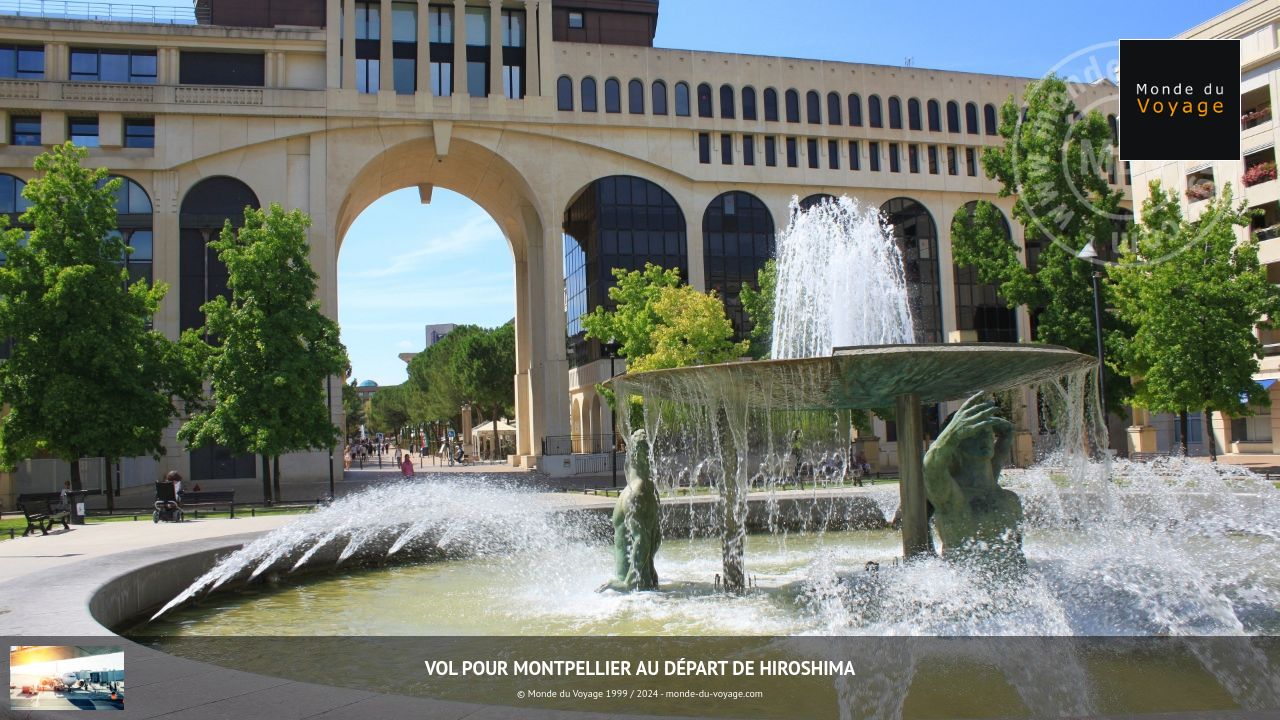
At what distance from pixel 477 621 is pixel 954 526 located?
16.5 feet

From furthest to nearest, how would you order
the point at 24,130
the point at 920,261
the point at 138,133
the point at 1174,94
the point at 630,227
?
the point at 920,261
the point at 630,227
the point at 138,133
the point at 24,130
the point at 1174,94

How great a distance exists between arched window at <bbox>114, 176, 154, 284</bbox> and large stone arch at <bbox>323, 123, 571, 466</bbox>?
7.27 metres

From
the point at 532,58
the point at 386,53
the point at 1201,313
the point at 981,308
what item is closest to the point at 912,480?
the point at 1201,313

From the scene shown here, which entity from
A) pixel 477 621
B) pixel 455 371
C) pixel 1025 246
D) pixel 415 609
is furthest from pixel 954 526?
pixel 455 371

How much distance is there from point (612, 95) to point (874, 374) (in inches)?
1518

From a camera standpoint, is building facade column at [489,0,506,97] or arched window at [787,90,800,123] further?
arched window at [787,90,800,123]

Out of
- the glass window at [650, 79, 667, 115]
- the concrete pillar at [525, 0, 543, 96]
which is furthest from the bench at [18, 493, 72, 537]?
the glass window at [650, 79, 667, 115]

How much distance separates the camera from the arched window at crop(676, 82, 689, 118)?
152 feet

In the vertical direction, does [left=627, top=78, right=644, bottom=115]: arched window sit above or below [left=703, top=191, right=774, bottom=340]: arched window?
above

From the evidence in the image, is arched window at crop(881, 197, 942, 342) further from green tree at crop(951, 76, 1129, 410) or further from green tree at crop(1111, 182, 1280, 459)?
green tree at crop(1111, 182, 1280, 459)

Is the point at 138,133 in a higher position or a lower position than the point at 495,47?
lower

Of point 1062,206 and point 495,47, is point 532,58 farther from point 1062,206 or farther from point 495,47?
point 1062,206

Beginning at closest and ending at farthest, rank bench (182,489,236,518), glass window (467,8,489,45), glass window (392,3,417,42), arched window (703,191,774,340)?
bench (182,489,236,518)
glass window (392,3,417,42)
glass window (467,8,489,45)
arched window (703,191,774,340)

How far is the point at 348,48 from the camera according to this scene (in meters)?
42.3
